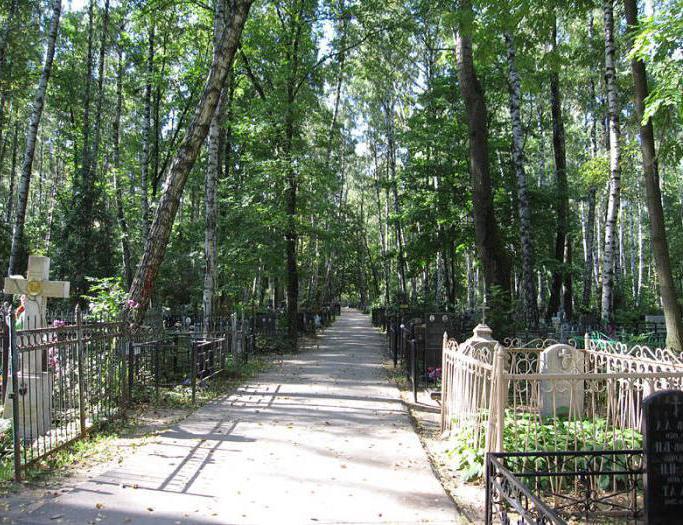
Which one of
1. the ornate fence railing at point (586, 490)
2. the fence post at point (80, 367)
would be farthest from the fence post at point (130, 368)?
the ornate fence railing at point (586, 490)

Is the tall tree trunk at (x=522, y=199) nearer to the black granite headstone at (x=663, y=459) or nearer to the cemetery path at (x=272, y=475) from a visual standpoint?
the cemetery path at (x=272, y=475)

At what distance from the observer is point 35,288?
7.50 m

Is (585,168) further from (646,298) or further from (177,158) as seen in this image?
(646,298)

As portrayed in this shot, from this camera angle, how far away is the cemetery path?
15.1 feet

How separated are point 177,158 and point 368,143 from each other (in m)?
34.4

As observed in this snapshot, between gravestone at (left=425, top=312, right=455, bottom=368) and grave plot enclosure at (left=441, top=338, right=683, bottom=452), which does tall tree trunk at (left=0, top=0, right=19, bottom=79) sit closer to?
gravestone at (left=425, top=312, right=455, bottom=368)

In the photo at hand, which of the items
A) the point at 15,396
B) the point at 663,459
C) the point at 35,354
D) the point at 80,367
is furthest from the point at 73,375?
the point at 663,459

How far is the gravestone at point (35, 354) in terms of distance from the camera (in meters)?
6.47

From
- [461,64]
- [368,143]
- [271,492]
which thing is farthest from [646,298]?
[271,492]

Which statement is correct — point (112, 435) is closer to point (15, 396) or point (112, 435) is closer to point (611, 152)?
point (15, 396)

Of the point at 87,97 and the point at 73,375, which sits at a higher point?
the point at 87,97

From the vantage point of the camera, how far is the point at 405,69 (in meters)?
31.8

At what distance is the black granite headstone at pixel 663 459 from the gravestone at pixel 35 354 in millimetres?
5980

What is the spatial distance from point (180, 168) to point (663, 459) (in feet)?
30.7
